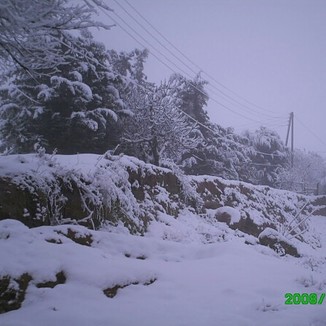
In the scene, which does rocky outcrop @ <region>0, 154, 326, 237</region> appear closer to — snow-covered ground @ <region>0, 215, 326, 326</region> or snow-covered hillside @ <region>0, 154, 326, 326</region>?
snow-covered hillside @ <region>0, 154, 326, 326</region>

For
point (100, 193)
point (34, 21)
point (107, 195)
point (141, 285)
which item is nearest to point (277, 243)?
point (107, 195)

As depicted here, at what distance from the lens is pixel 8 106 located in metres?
10.7

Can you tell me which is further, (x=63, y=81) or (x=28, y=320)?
(x=63, y=81)

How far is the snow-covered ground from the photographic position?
2.34 metres

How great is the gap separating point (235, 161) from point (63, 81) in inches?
527

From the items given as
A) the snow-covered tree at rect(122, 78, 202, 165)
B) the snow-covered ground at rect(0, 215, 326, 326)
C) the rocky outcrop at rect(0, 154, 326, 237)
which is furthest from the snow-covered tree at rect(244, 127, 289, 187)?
the snow-covered ground at rect(0, 215, 326, 326)

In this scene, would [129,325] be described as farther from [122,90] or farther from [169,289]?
[122,90]

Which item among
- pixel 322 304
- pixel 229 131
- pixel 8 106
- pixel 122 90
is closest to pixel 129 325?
pixel 322 304

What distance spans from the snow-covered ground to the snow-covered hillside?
0.01m

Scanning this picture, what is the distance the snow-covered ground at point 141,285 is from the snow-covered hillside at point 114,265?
0.01 meters

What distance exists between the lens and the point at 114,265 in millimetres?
3137

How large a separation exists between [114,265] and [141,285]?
0.37m
